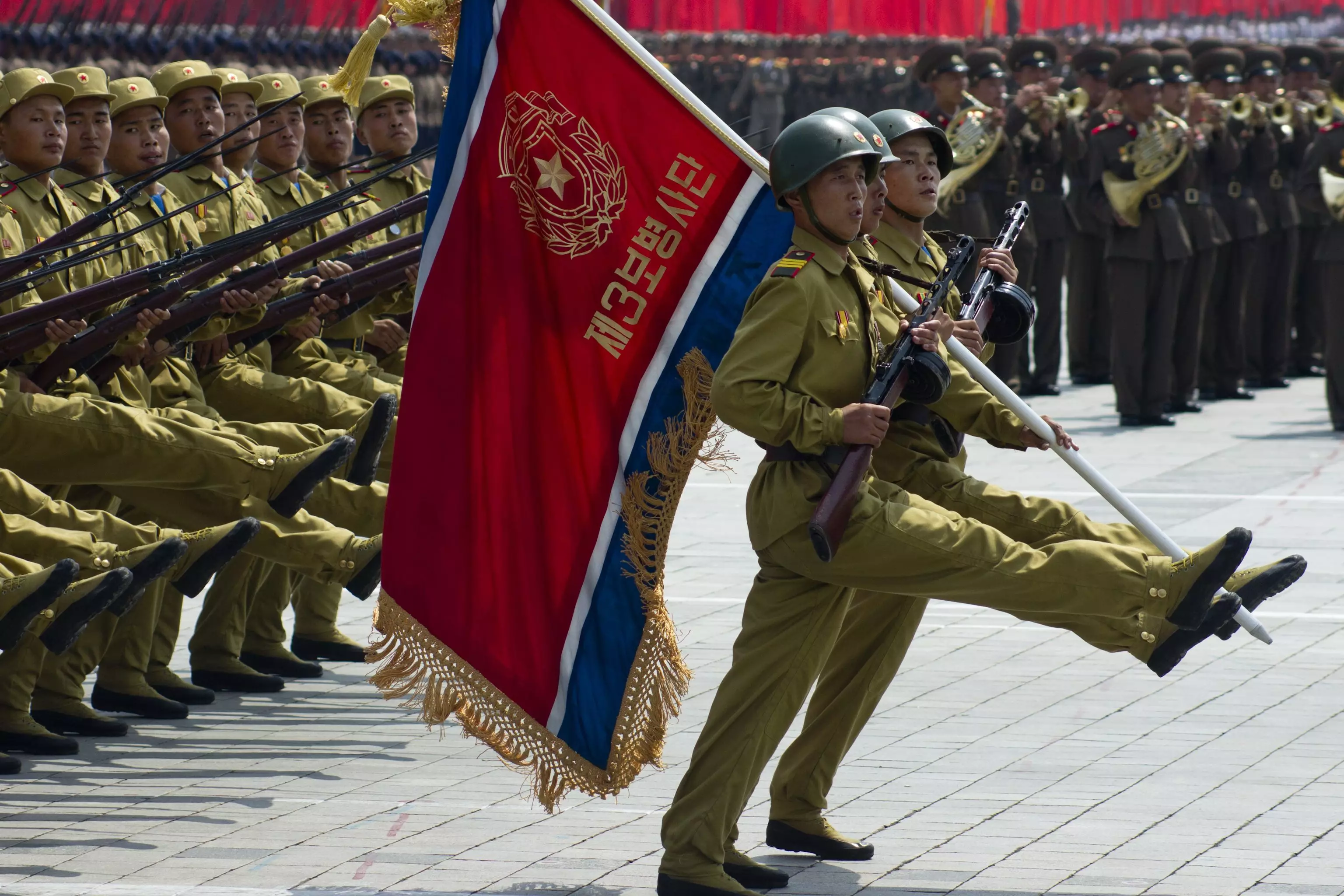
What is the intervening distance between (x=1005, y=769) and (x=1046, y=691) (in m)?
1.23

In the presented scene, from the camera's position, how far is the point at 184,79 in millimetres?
9062

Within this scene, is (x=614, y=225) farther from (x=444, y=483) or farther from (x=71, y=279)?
(x=71, y=279)

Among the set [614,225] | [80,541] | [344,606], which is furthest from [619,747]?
[344,606]

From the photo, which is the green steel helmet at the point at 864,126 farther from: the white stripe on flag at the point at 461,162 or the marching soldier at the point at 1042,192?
the marching soldier at the point at 1042,192

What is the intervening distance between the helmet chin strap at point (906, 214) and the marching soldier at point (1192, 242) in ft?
33.0

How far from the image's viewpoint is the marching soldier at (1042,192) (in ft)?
54.6

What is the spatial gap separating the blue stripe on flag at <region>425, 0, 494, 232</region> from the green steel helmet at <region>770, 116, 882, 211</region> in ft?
3.35

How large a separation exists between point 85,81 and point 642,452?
3.35 meters

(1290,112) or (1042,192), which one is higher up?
A: (1290,112)

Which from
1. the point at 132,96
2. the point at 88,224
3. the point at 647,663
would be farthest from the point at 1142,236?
the point at 647,663

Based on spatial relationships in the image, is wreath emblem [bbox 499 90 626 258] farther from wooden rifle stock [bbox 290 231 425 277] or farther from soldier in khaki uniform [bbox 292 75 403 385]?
soldier in khaki uniform [bbox 292 75 403 385]

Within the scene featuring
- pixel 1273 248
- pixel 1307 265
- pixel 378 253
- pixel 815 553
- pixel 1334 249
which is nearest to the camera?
pixel 815 553

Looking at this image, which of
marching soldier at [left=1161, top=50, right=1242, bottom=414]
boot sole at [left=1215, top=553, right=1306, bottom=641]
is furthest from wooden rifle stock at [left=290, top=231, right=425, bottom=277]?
marching soldier at [left=1161, top=50, right=1242, bottom=414]

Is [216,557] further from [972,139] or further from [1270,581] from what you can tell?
[972,139]
